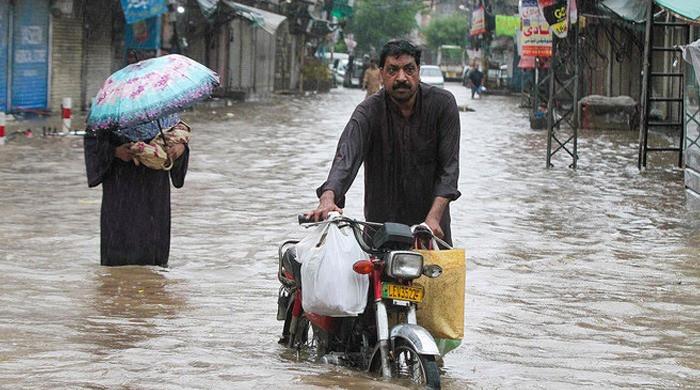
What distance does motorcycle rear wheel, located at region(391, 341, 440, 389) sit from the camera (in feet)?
16.9

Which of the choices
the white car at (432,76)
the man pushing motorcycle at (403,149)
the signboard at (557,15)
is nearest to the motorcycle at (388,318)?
the man pushing motorcycle at (403,149)

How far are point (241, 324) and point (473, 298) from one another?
5.93ft

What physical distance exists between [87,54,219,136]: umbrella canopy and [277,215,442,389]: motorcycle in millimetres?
2492

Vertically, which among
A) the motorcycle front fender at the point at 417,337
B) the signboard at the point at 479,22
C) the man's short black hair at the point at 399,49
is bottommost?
the motorcycle front fender at the point at 417,337

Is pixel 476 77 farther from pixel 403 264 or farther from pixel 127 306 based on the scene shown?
pixel 403 264

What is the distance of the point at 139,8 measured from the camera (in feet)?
89.3

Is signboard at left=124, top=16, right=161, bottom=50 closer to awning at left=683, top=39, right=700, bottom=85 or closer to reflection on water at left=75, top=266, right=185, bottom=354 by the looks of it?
awning at left=683, top=39, right=700, bottom=85

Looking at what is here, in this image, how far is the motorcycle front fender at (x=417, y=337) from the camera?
16.9ft

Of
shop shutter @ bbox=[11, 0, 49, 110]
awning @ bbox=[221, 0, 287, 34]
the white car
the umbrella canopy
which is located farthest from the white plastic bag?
the white car

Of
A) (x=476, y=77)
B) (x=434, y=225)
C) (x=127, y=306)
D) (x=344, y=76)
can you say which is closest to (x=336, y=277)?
(x=434, y=225)

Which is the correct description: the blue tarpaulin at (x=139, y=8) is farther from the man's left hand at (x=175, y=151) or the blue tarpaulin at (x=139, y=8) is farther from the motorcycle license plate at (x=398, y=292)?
the motorcycle license plate at (x=398, y=292)

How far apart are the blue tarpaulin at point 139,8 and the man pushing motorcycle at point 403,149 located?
2161 cm

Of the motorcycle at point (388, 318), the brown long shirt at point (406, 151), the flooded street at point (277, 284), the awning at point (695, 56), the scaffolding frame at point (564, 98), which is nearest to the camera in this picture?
the motorcycle at point (388, 318)

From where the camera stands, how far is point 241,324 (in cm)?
746
